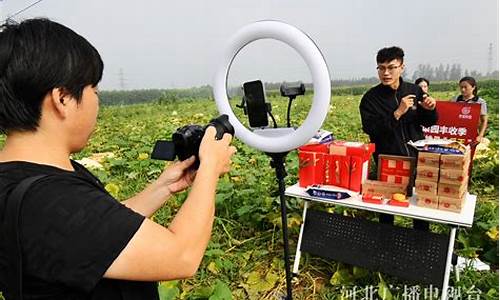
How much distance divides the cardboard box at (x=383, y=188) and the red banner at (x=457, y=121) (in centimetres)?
54

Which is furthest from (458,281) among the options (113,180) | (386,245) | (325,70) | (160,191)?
(113,180)

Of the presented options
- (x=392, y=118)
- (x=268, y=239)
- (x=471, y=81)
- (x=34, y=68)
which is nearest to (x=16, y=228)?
(x=34, y=68)

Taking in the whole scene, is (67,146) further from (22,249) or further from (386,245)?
(386,245)

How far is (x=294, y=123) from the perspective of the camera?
122 centimetres

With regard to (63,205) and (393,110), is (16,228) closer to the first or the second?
(63,205)

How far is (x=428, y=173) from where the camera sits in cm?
150

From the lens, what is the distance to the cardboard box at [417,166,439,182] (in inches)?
58.7

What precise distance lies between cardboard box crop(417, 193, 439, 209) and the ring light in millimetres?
677

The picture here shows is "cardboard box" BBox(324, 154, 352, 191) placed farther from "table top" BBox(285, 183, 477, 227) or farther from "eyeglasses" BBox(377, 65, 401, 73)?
"eyeglasses" BBox(377, 65, 401, 73)

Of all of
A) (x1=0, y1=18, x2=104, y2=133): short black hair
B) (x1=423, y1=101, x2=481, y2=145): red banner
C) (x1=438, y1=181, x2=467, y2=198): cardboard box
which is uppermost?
(x1=0, y1=18, x2=104, y2=133): short black hair

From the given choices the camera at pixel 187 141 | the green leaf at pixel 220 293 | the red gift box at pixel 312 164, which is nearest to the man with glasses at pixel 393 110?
the red gift box at pixel 312 164

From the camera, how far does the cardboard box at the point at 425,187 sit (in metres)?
1.50

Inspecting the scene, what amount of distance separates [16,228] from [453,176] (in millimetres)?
1394

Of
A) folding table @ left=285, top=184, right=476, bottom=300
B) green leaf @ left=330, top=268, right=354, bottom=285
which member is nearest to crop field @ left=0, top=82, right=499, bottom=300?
green leaf @ left=330, top=268, right=354, bottom=285
